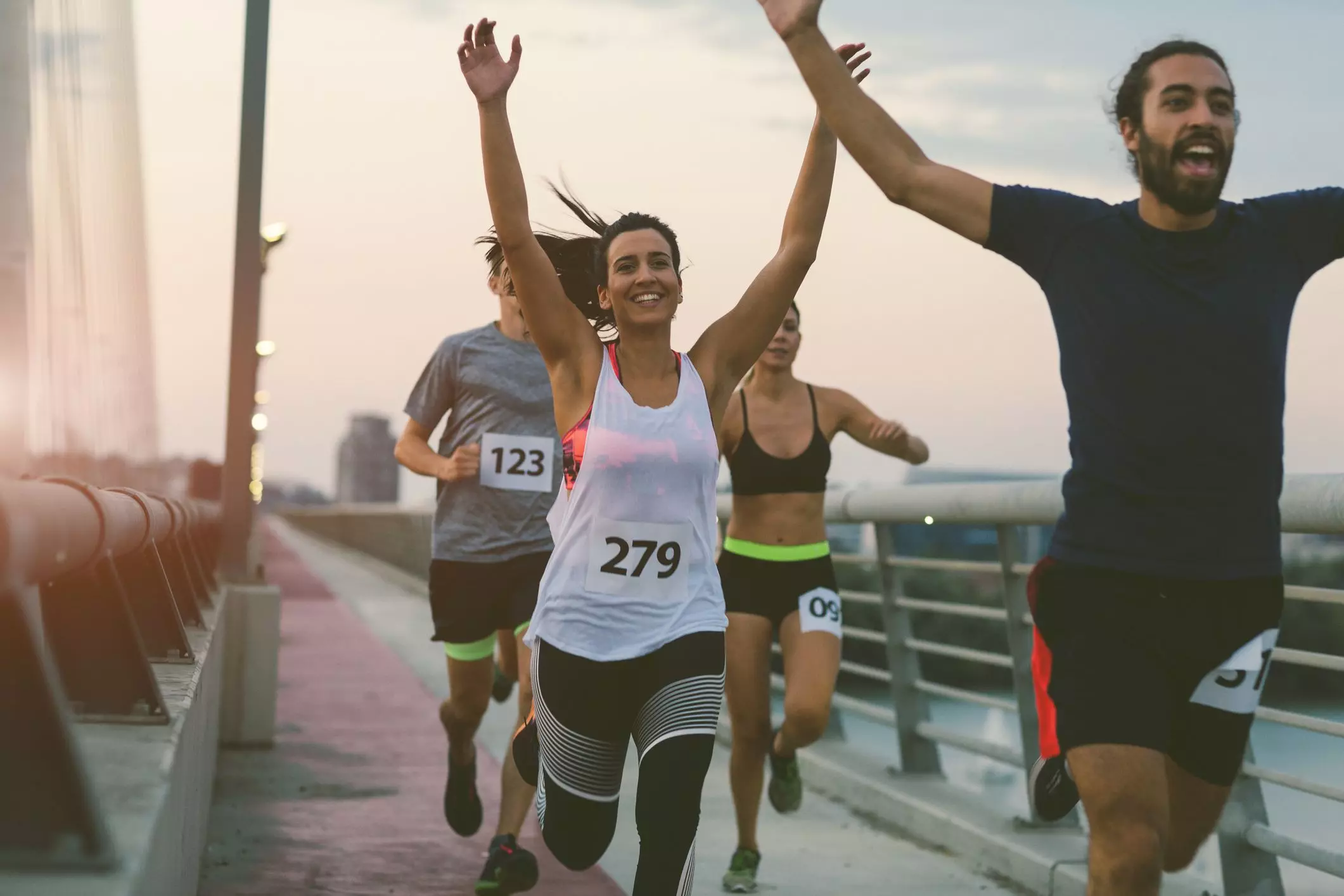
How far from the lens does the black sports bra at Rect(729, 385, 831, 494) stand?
6.18 meters

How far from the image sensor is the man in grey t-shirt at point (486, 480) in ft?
19.3

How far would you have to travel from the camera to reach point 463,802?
620 centimetres

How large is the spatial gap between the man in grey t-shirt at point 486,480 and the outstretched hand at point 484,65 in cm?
180

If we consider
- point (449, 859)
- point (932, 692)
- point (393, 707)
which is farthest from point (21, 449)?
point (393, 707)

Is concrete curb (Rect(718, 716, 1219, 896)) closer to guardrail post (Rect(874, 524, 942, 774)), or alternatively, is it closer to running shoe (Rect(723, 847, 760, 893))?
guardrail post (Rect(874, 524, 942, 774))

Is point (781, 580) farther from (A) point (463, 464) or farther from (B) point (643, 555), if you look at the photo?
(B) point (643, 555)

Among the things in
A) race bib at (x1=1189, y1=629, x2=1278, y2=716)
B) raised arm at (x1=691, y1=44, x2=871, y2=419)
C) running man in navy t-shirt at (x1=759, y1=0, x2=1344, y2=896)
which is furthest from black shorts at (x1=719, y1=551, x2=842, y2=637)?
race bib at (x1=1189, y1=629, x2=1278, y2=716)

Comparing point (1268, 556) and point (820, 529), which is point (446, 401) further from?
point (1268, 556)

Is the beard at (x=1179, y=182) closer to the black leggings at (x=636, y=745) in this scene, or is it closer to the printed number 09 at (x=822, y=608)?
the black leggings at (x=636, y=745)

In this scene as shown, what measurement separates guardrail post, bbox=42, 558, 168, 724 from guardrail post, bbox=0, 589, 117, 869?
2.87 ft

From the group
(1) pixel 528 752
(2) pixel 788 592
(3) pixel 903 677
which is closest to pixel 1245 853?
(2) pixel 788 592

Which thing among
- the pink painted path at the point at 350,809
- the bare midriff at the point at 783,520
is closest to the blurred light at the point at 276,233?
the pink painted path at the point at 350,809

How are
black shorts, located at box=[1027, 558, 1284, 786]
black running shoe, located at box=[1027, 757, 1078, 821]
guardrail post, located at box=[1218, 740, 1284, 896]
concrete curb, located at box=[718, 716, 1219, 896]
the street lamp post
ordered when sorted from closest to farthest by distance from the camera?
black shorts, located at box=[1027, 558, 1284, 786], black running shoe, located at box=[1027, 757, 1078, 821], guardrail post, located at box=[1218, 740, 1284, 896], concrete curb, located at box=[718, 716, 1219, 896], the street lamp post

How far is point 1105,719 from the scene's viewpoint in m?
3.09
